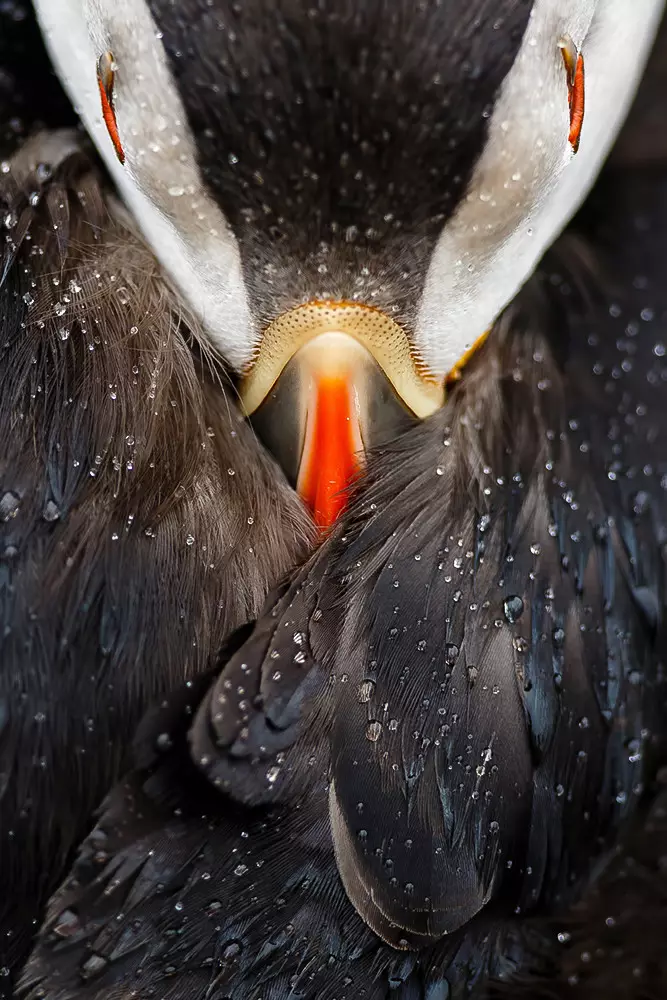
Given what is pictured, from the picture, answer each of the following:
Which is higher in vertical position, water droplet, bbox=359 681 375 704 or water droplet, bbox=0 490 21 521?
water droplet, bbox=0 490 21 521

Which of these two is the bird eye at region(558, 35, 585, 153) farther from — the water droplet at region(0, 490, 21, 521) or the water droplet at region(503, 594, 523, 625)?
the water droplet at region(0, 490, 21, 521)

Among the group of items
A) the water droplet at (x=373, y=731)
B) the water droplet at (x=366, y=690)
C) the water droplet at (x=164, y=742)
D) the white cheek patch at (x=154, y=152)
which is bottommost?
the water droplet at (x=373, y=731)

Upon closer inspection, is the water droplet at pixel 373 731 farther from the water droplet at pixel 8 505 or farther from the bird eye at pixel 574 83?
the bird eye at pixel 574 83

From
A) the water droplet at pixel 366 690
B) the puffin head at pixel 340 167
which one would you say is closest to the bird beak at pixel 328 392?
the puffin head at pixel 340 167

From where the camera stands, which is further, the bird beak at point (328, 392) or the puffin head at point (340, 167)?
the bird beak at point (328, 392)

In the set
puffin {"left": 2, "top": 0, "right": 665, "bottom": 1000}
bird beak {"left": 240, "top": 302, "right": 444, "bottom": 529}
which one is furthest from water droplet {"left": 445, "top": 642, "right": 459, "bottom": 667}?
bird beak {"left": 240, "top": 302, "right": 444, "bottom": 529}

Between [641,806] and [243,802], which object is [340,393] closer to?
[243,802]

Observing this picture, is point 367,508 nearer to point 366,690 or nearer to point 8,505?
point 366,690

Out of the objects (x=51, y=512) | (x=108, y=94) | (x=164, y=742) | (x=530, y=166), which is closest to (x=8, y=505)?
(x=51, y=512)

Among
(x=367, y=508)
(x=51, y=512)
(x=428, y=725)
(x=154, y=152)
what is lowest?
(x=428, y=725)
